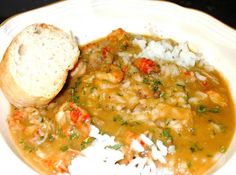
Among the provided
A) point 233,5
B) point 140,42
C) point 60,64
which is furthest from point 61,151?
point 233,5

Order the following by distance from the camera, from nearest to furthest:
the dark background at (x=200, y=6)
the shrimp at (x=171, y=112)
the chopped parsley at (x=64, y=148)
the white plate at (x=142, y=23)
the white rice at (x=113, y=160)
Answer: the white rice at (x=113, y=160), the chopped parsley at (x=64, y=148), the shrimp at (x=171, y=112), the white plate at (x=142, y=23), the dark background at (x=200, y=6)

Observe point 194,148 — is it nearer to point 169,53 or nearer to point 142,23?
point 169,53

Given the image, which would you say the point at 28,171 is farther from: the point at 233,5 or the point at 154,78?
the point at 233,5

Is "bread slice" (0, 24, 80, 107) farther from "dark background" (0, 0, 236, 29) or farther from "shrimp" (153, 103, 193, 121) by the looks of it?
"dark background" (0, 0, 236, 29)

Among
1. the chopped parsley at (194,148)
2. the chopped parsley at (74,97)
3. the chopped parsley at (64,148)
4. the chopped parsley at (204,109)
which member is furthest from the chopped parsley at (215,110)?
the chopped parsley at (64,148)

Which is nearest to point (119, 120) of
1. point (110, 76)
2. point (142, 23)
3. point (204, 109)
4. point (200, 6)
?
point (110, 76)

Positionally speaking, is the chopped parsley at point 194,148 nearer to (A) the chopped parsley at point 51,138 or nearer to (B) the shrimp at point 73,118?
(B) the shrimp at point 73,118
